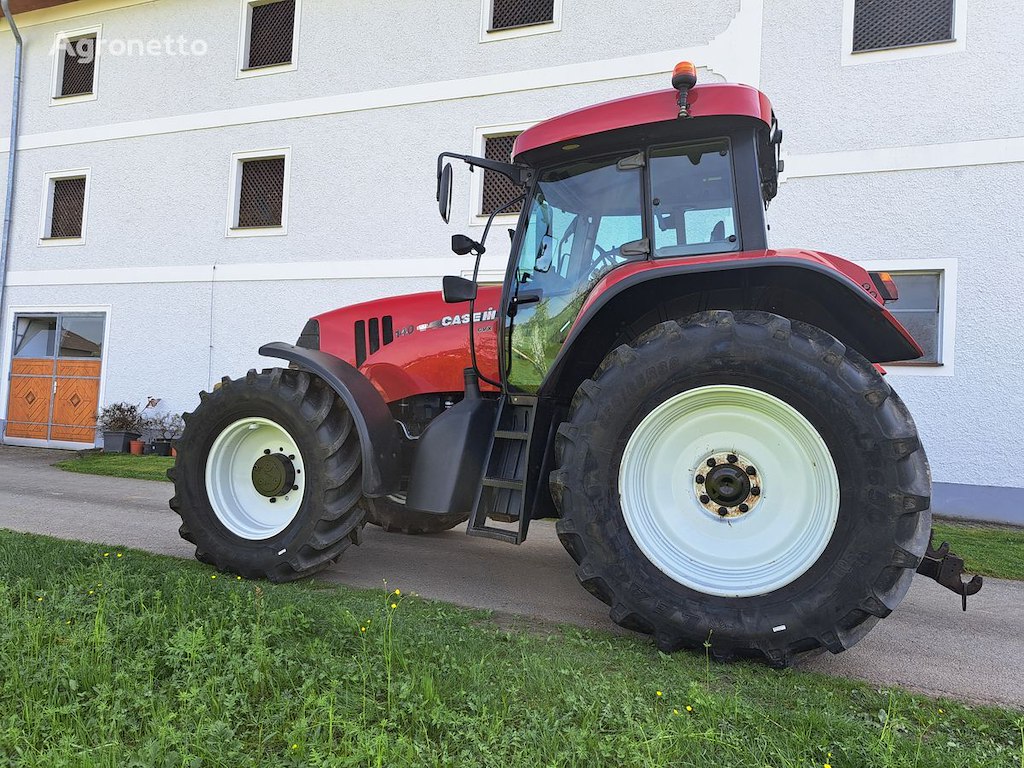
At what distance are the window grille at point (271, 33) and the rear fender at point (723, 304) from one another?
A: 9988mm

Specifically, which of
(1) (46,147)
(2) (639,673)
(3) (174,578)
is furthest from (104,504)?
(1) (46,147)

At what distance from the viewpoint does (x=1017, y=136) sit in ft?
23.1

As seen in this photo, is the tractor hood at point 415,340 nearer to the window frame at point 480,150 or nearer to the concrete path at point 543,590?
the concrete path at point 543,590

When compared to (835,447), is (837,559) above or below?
below

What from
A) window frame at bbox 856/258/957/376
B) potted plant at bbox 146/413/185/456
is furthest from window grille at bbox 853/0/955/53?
potted plant at bbox 146/413/185/456

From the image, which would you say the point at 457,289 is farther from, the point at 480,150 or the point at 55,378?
the point at 55,378

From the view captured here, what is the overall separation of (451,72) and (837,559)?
908 cm

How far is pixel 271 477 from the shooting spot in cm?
363

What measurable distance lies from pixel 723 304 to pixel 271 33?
1084 centimetres

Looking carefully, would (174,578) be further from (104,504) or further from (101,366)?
(101,366)

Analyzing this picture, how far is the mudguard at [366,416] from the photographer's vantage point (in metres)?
3.40

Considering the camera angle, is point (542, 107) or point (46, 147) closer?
point (542, 107)

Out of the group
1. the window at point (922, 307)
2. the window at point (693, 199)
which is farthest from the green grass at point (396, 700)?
the window at point (922, 307)

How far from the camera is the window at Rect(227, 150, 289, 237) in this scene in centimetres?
1079
